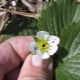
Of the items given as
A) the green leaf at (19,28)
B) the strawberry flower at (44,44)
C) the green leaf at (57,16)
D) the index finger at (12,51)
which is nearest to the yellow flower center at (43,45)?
the strawberry flower at (44,44)

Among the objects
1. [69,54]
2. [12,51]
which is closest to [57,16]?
[69,54]

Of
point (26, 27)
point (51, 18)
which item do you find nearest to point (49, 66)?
point (51, 18)

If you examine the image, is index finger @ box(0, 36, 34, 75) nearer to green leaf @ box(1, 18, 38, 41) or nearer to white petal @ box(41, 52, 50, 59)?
white petal @ box(41, 52, 50, 59)

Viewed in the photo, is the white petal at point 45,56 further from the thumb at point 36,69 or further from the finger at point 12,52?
the finger at point 12,52

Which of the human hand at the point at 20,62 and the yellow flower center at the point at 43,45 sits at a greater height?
the yellow flower center at the point at 43,45

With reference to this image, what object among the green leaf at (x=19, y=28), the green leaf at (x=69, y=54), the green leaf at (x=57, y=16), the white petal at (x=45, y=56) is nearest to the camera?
the white petal at (x=45, y=56)

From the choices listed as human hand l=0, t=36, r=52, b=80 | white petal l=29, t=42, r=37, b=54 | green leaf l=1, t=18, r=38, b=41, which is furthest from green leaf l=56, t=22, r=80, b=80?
green leaf l=1, t=18, r=38, b=41

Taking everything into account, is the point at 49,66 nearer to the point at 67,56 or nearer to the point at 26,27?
the point at 67,56
